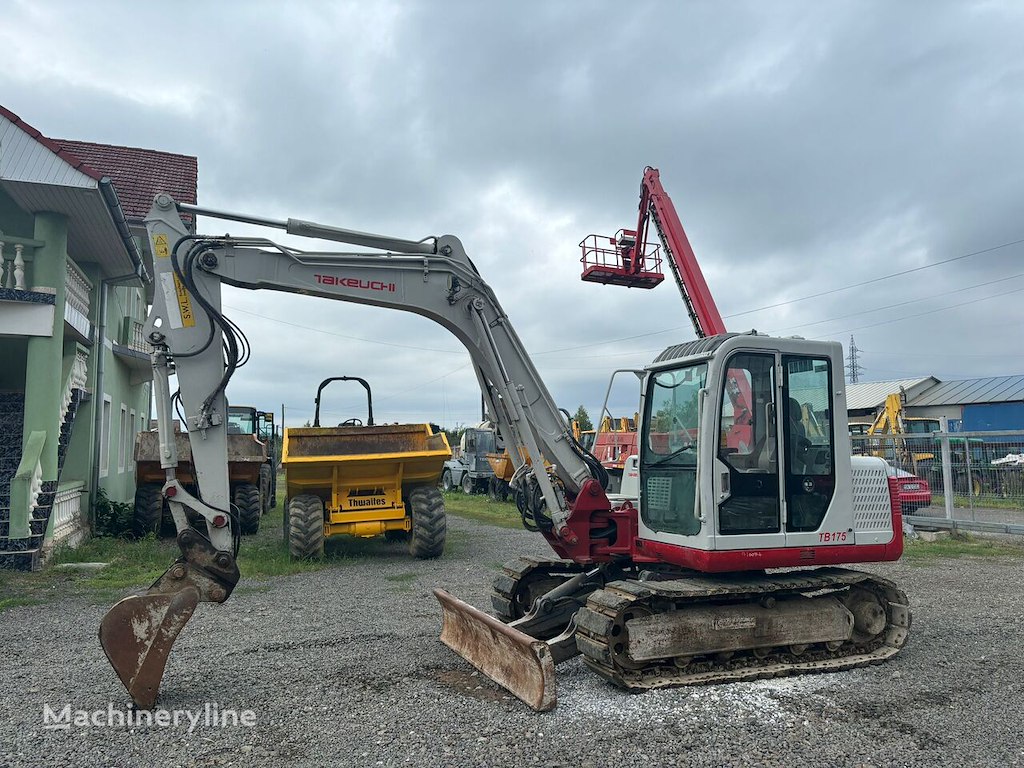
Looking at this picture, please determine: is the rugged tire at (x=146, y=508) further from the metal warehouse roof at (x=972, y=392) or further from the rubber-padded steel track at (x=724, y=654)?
the metal warehouse roof at (x=972, y=392)

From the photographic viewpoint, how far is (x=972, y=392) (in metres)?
36.6

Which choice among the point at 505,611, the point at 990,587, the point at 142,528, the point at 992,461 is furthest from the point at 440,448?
the point at 992,461

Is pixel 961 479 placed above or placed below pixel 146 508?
above

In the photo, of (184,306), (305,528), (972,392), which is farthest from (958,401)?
(184,306)

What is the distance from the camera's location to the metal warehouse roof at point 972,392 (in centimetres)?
3489

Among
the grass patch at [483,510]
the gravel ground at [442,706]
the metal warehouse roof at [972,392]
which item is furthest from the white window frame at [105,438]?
the metal warehouse roof at [972,392]

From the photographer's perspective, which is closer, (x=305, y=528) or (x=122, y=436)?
(x=305, y=528)

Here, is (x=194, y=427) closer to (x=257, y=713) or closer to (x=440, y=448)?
(x=257, y=713)

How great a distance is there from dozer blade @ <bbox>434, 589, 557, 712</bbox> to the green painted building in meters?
6.69

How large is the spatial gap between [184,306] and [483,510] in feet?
52.2

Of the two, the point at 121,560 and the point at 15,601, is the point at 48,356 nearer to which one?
the point at 121,560

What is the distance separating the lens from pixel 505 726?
466 cm

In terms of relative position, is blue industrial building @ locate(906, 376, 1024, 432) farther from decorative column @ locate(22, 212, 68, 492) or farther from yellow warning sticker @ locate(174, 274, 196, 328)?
yellow warning sticker @ locate(174, 274, 196, 328)

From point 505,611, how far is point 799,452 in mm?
2914
